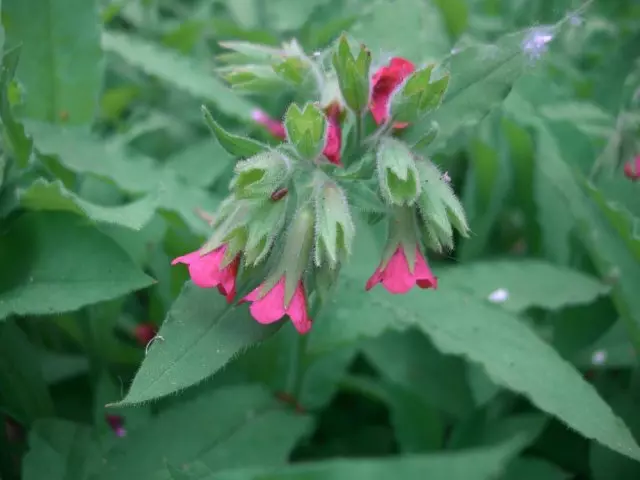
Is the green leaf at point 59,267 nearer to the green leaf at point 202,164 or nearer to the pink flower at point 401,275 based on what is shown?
the pink flower at point 401,275

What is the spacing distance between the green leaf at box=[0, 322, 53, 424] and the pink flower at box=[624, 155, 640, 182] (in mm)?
1375

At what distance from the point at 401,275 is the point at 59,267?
626mm

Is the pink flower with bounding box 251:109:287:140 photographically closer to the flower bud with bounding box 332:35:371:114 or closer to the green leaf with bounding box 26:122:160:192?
the green leaf with bounding box 26:122:160:192

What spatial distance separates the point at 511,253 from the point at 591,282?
1.42 ft

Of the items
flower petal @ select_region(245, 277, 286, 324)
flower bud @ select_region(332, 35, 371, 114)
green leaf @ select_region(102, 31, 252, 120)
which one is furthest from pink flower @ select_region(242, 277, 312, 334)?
green leaf @ select_region(102, 31, 252, 120)

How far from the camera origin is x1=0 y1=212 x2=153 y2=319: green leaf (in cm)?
113

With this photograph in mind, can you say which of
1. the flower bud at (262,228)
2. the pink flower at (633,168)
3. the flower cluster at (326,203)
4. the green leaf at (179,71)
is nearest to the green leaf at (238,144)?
the flower cluster at (326,203)

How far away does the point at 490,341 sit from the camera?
3.99 feet

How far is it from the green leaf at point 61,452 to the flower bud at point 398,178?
714mm

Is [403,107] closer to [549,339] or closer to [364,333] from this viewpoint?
[364,333]

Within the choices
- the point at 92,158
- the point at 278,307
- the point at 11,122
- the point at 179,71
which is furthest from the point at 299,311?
the point at 179,71

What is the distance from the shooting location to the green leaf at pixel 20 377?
1305 mm

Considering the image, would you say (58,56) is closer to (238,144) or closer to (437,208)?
(238,144)

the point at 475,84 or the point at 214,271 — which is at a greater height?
the point at 475,84
